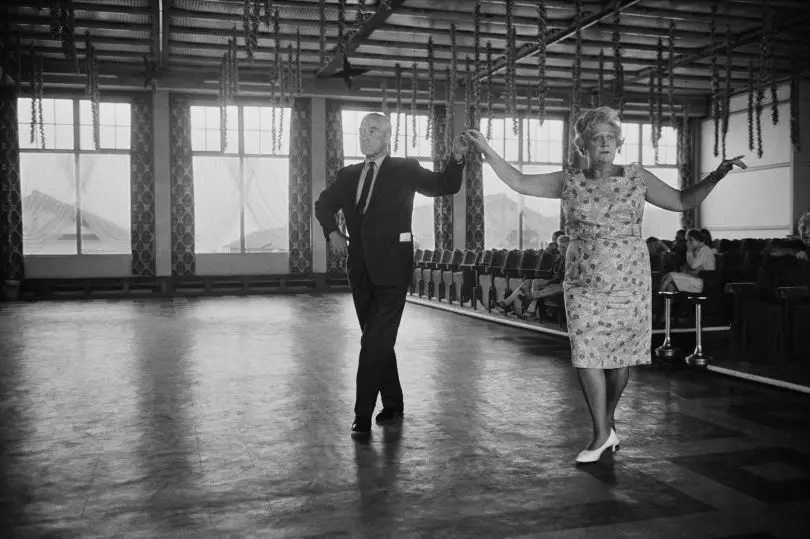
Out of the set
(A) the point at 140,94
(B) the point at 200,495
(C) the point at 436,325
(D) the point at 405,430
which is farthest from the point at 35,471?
(A) the point at 140,94

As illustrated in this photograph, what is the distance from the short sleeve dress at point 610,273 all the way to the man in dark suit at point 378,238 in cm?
69

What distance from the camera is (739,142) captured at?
55.0 feet

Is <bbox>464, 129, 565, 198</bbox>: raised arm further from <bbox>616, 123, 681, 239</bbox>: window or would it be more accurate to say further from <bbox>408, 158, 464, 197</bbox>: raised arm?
<bbox>616, 123, 681, 239</bbox>: window

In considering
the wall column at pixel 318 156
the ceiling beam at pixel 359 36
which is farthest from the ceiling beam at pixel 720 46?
the wall column at pixel 318 156

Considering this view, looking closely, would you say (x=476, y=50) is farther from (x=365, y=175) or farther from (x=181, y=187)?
(x=181, y=187)

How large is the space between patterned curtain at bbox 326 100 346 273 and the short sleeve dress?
12.7 m

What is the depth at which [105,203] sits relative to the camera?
14.5 m

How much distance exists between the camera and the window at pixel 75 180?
1412cm

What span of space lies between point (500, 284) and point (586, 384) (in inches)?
268

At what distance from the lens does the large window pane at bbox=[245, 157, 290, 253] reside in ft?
50.4

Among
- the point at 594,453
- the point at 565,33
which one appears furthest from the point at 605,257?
the point at 565,33

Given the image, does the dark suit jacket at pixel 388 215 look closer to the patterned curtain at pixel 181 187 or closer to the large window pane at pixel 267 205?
the patterned curtain at pixel 181 187

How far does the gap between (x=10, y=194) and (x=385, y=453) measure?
13.0 m

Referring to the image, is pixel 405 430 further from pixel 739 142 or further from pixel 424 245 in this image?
pixel 739 142
